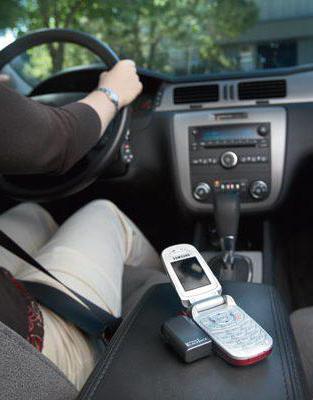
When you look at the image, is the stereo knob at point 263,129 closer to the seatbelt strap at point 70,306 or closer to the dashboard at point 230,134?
the dashboard at point 230,134

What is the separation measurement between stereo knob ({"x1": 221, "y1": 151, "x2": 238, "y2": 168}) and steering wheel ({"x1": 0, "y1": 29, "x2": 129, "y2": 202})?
451 mm

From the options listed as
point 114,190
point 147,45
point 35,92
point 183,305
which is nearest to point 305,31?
point 147,45

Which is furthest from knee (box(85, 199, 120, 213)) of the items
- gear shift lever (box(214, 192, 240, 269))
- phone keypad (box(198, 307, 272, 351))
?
phone keypad (box(198, 307, 272, 351))

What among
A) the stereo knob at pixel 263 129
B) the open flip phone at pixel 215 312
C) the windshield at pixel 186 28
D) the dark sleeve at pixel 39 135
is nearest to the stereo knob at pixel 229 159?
the stereo knob at pixel 263 129

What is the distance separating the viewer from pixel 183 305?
682mm

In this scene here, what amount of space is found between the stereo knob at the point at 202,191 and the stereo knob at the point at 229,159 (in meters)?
0.10

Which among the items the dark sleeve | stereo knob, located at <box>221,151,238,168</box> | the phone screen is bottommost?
stereo knob, located at <box>221,151,238,168</box>

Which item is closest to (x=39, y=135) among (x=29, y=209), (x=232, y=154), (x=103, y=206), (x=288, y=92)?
(x=103, y=206)

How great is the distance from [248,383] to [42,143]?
0.50 m

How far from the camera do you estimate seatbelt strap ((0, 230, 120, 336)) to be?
0.90m

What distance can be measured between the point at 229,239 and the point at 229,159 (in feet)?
1.11

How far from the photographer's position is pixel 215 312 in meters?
0.65

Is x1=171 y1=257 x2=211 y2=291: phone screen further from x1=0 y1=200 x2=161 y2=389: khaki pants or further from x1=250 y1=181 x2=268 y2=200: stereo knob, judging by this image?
x1=250 y1=181 x2=268 y2=200: stereo knob

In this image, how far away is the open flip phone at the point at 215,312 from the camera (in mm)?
567
